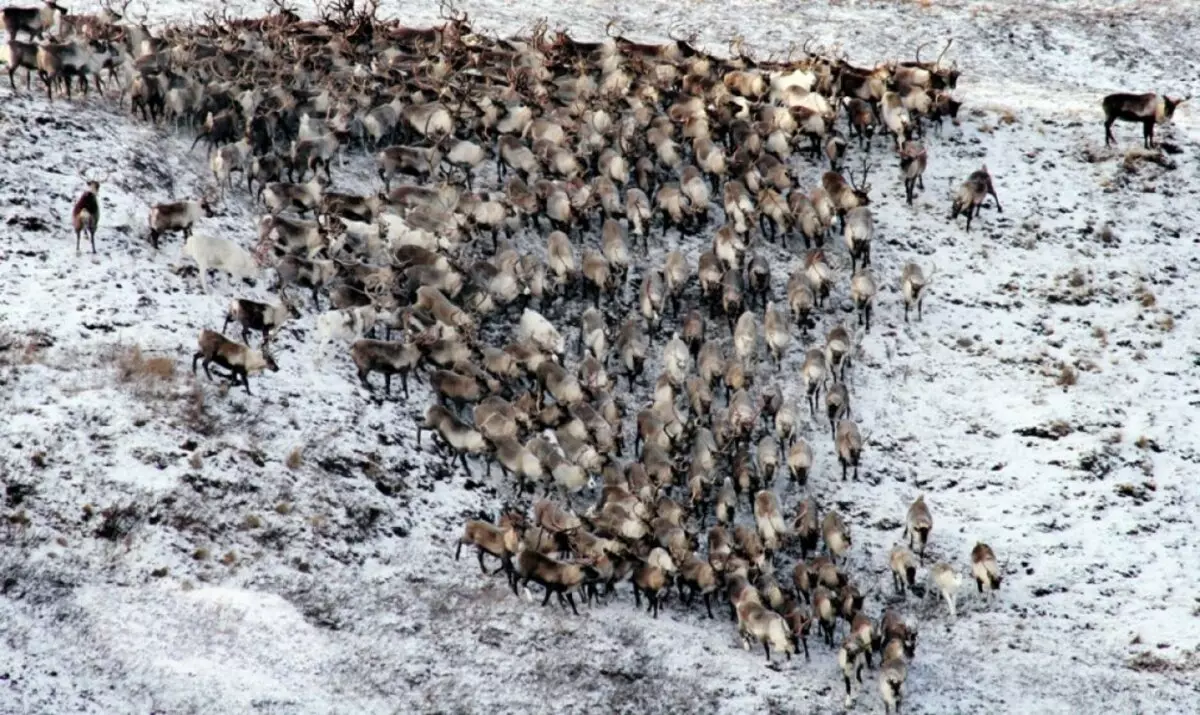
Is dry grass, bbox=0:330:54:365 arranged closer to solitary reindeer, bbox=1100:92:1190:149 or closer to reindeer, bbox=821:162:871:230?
reindeer, bbox=821:162:871:230

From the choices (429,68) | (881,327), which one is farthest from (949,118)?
(429,68)

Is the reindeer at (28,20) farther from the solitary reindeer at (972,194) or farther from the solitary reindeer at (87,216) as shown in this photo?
the solitary reindeer at (972,194)

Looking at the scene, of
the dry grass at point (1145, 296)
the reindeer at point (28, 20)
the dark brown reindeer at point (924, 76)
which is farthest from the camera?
the dark brown reindeer at point (924, 76)

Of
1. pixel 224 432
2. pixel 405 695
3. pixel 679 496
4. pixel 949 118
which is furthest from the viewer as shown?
pixel 949 118

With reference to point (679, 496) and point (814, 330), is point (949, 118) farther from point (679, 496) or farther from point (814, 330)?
point (679, 496)

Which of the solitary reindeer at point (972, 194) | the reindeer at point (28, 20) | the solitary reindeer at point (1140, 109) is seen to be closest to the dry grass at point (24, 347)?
the reindeer at point (28, 20)

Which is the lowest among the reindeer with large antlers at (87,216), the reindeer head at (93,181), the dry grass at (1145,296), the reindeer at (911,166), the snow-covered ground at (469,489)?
the snow-covered ground at (469,489)

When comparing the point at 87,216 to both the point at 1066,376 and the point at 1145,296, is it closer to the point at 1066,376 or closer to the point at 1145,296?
the point at 1066,376
